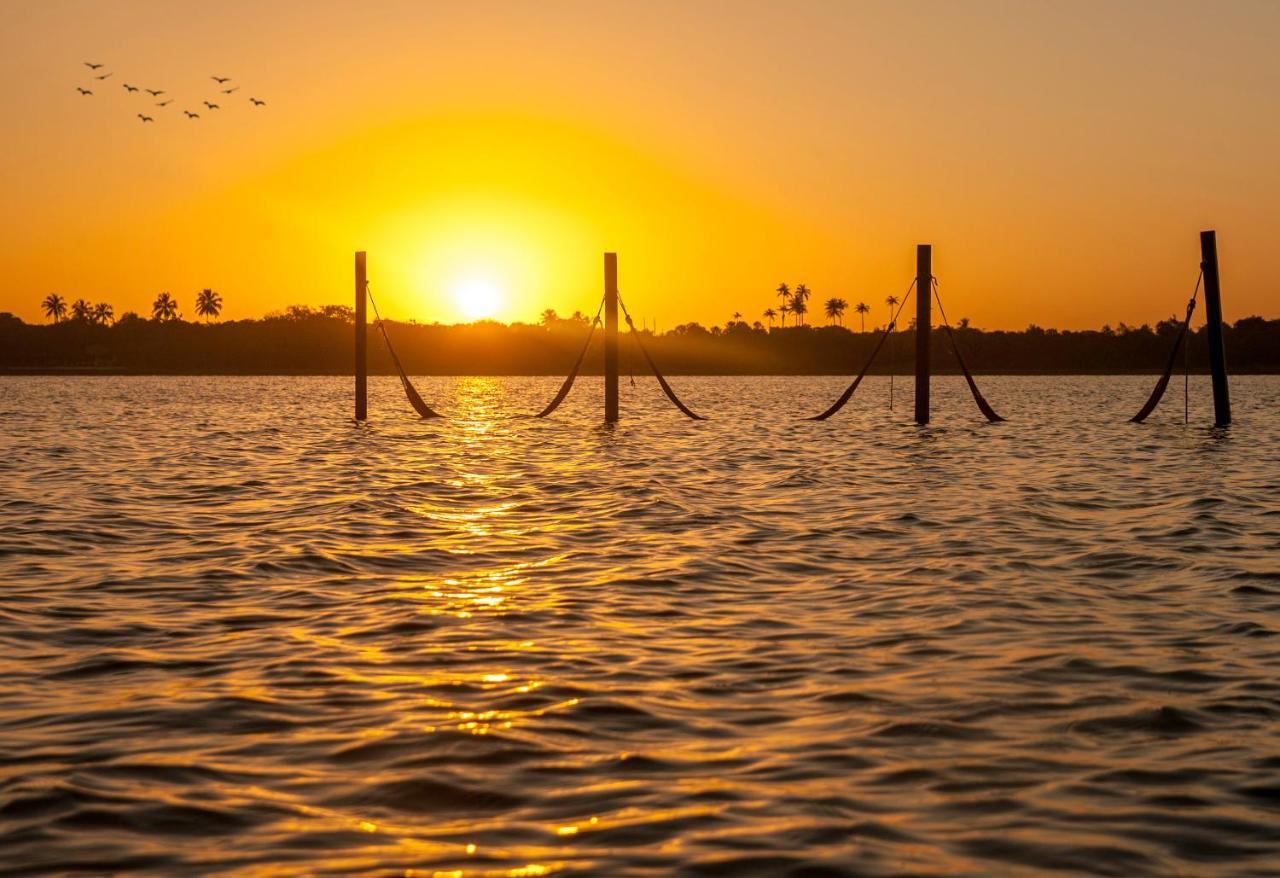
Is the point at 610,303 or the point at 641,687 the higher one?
the point at 610,303

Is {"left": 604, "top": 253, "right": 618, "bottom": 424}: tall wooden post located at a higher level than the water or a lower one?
higher

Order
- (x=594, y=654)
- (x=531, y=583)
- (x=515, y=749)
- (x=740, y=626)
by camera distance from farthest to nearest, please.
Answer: (x=531, y=583), (x=740, y=626), (x=594, y=654), (x=515, y=749)

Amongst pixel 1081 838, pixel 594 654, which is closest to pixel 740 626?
pixel 594 654

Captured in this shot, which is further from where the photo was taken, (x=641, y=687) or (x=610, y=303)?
(x=610, y=303)

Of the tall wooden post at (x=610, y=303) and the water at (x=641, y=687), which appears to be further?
the tall wooden post at (x=610, y=303)

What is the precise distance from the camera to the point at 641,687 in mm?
8281

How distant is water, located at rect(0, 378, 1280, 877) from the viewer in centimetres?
564

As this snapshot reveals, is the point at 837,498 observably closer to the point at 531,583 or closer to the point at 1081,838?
the point at 531,583

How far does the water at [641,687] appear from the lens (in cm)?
564

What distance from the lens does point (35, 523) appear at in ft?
57.2

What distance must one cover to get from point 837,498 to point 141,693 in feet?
46.9

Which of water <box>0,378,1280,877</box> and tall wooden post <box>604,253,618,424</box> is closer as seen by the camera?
→ water <box>0,378,1280,877</box>

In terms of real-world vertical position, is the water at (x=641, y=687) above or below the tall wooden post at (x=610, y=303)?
below

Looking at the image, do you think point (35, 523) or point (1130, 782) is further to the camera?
point (35, 523)
